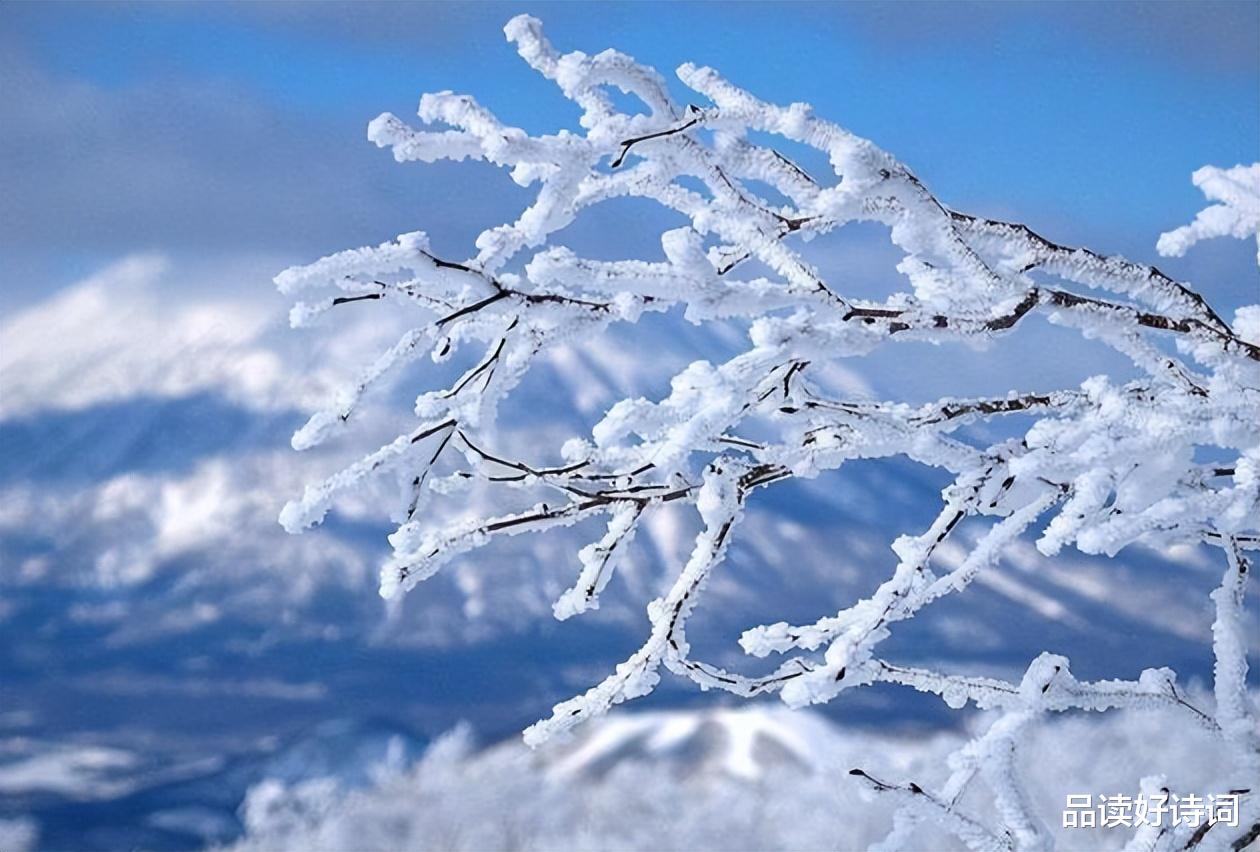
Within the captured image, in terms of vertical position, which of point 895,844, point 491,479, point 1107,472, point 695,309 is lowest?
point 895,844

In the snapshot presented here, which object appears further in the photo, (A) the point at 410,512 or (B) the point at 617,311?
(A) the point at 410,512

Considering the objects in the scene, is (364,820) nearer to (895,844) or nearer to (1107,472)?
(895,844)

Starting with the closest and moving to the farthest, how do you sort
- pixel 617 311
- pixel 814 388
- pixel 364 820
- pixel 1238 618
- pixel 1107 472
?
pixel 1107 472 → pixel 617 311 → pixel 814 388 → pixel 1238 618 → pixel 364 820

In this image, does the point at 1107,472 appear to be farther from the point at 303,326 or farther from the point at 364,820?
the point at 364,820

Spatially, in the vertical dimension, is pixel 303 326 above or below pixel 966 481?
above

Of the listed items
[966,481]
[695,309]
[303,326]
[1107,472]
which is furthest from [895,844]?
[303,326]

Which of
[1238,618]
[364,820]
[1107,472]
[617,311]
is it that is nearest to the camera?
[1107,472]
